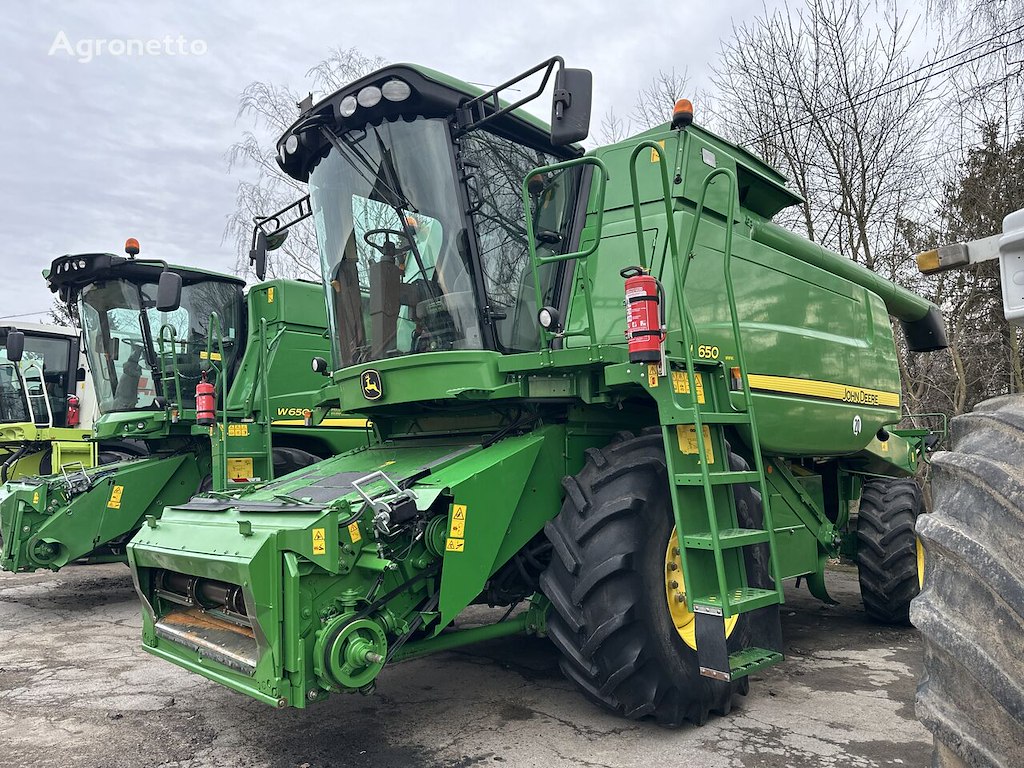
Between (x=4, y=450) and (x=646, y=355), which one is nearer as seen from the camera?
(x=646, y=355)

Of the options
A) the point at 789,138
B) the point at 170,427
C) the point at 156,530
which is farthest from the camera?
the point at 789,138

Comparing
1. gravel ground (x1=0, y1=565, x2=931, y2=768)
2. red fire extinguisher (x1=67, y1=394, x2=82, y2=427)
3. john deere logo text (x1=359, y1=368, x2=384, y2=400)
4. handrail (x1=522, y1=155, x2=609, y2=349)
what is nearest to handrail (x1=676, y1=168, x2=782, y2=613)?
handrail (x1=522, y1=155, x2=609, y2=349)

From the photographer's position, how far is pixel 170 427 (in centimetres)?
819

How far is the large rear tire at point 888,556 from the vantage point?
6.10 m

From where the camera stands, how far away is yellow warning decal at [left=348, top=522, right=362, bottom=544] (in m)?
3.45

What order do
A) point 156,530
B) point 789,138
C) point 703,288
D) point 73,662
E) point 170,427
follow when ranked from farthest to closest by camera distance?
point 789,138, point 170,427, point 73,662, point 703,288, point 156,530

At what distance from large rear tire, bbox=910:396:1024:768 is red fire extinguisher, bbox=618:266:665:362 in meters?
1.78

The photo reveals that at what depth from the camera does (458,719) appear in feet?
13.0

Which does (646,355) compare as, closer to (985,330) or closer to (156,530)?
(156,530)

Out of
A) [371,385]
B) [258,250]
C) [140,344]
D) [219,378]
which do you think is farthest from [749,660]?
[140,344]

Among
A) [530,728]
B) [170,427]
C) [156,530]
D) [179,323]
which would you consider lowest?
Result: [530,728]

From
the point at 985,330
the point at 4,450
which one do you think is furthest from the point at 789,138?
the point at 4,450

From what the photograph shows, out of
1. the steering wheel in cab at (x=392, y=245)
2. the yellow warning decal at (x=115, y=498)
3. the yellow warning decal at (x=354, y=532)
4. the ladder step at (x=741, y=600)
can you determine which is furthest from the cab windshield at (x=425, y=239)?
the yellow warning decal at (x=115, y=498)

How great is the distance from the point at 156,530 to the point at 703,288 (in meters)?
3.25
